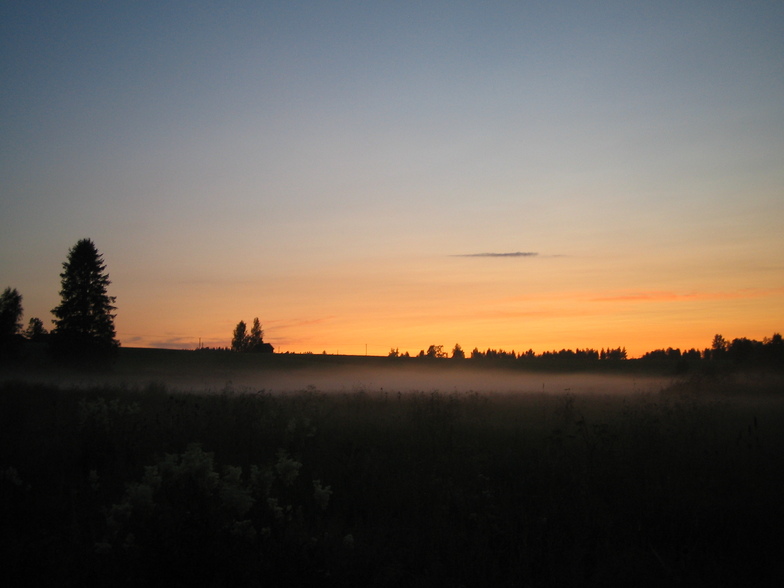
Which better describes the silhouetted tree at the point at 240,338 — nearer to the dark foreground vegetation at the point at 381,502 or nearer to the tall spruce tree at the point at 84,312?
the tall spruce tree at the point at 84,312

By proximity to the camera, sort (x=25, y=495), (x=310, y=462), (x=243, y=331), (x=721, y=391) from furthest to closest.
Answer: (x=243, y=331) < (x=721, y=391) < (x=310, y=462) < (x=25, y=495)

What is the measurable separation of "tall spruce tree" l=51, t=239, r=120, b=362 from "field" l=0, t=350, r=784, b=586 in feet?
121

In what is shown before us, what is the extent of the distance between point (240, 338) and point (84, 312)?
6873 cm

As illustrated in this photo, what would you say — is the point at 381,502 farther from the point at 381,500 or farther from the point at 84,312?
the point at 84,312

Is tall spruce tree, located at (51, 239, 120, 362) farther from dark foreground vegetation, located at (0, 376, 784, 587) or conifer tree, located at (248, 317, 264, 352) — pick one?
conifer tree, located at (248, 317, 264, 352)

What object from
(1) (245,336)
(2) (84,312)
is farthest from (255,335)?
(2) (84,312)

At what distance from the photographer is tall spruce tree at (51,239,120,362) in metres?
44.2

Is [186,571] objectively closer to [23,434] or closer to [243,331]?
[23,434]

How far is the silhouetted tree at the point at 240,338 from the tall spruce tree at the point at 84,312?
66.0m

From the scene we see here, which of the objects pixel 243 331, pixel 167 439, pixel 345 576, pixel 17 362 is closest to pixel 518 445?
pixel 345 576

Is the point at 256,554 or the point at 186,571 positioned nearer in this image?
the point at 186,571

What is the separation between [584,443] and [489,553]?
15.7 feet

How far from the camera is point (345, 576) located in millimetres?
4668

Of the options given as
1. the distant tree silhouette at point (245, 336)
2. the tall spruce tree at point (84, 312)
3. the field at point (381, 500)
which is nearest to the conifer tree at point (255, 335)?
the distant tree silhouette at point (245, 336)
